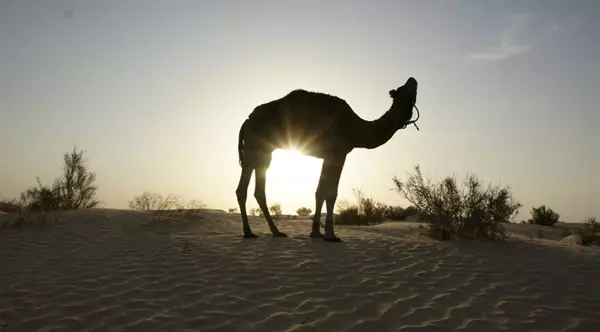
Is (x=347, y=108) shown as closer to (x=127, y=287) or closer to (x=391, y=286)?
(x=391, y=286)

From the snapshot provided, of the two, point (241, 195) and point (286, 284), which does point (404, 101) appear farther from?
point (286, 284)

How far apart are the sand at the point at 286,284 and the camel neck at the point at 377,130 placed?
2.00m

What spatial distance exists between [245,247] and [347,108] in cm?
343

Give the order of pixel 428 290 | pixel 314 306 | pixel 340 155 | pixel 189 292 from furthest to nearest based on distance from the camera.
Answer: pixel 340 155, pixel 428 290, pixel 189 292, pixel 314 306

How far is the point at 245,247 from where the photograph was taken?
8.45 m

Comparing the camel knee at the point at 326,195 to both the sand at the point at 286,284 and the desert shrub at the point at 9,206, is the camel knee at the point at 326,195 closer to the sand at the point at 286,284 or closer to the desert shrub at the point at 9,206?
the sand at the point at 286,284

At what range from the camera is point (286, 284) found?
6180 mm

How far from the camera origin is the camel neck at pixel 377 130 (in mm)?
9555

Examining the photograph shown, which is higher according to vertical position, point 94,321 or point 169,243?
point 169,243

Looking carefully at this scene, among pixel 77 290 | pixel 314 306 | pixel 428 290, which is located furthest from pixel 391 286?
pixel 77 290

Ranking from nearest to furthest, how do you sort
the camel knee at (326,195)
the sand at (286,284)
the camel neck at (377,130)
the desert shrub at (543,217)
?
1. the sand at (286,284)
2. the camel knee at (326,195)
3. the camel neck at (377,130)
4. the desert shrub at (543,217)

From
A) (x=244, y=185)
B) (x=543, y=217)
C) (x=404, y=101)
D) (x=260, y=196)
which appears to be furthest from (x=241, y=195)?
(x=543, y=217)

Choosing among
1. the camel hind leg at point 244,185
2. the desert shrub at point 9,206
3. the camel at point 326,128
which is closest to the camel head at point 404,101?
the camel at point 326,128

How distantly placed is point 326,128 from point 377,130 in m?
1.05
